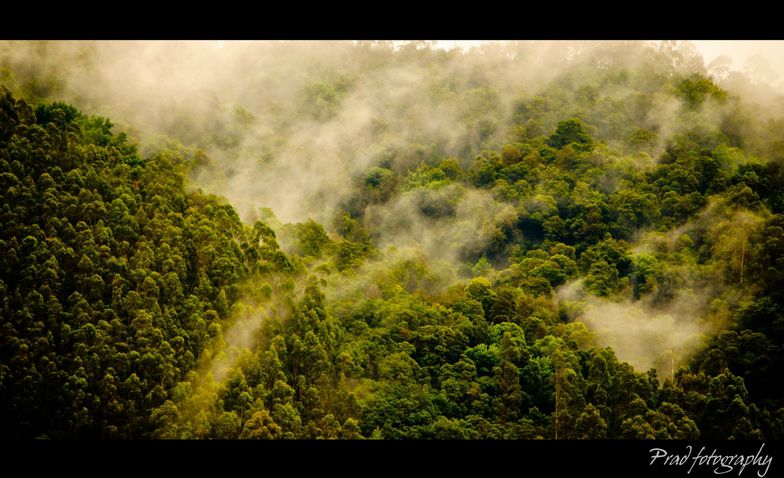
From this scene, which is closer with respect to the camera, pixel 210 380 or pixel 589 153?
pixel 210 380

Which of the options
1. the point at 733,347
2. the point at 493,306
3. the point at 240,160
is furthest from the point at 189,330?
the point at 240,160

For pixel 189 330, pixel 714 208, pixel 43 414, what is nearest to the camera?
pixel 43 414

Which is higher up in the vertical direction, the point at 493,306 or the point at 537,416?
the point at 493,306

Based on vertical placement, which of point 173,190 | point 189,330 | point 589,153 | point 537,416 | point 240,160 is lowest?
point 537,416

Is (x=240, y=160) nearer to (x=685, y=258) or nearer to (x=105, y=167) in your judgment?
(x=105, y=167)

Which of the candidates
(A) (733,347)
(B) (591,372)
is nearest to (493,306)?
(B) (591,372)

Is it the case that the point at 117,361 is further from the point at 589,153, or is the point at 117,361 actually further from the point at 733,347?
the point at 589,153

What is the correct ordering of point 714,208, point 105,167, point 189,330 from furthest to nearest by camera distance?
point 714,208 → point 105,167 → point 189,330
